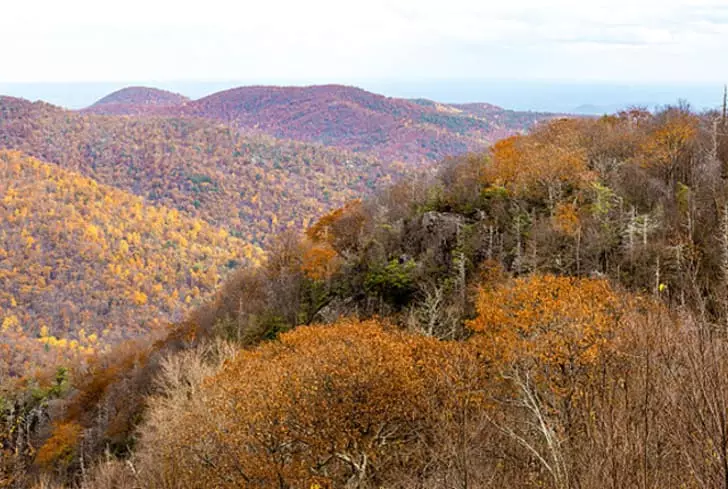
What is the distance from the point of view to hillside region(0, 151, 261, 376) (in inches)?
3647

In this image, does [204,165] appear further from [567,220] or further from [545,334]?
[545,334]

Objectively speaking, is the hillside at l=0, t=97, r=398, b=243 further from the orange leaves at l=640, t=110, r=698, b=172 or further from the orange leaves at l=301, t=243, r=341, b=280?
the orange leaves at l=640, t=110, r=698, b=172

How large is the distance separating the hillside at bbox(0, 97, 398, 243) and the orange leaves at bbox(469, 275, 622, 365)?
122m

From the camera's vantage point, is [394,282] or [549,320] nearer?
[549,320]

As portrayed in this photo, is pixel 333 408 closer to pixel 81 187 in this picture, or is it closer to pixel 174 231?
pixel 174 231

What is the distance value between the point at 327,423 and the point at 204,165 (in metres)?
166

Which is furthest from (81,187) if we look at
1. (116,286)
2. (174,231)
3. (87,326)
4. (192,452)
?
(192,452)

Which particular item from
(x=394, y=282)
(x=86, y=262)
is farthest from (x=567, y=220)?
(x=86, y=262)

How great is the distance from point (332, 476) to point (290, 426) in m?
1.71

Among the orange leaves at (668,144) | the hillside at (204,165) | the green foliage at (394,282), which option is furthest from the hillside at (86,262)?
the orange leaves at (668,144)

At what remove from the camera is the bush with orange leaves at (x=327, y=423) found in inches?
484

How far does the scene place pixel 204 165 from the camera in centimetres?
16925

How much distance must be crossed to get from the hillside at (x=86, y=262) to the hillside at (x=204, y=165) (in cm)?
1524

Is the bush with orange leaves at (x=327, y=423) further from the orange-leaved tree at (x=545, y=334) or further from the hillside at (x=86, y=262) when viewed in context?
the hillside at (x=86, y=262)
